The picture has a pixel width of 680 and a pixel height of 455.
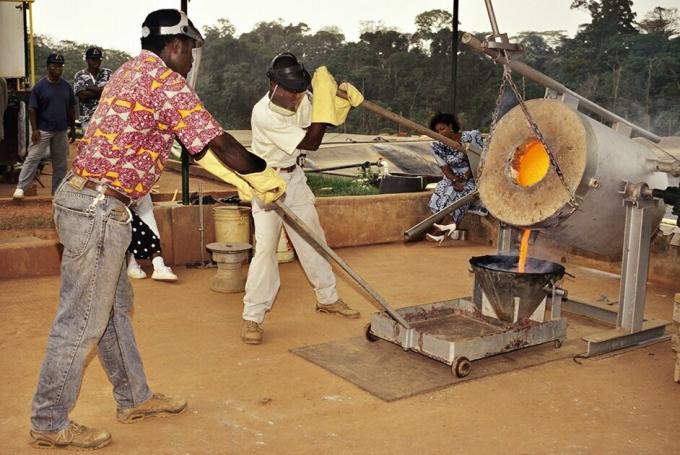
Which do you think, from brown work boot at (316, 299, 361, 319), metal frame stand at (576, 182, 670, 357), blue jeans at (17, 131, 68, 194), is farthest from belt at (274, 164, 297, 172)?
blue jeans at (17, 131, 68, 194)

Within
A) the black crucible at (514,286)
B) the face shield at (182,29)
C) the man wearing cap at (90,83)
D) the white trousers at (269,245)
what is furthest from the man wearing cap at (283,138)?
the man wearing cap at (90,83)

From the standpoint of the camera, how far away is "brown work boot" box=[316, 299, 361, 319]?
6177 millimetres

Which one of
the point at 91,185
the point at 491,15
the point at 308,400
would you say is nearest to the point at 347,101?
the point at 491,15

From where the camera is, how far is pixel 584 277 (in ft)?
25.9

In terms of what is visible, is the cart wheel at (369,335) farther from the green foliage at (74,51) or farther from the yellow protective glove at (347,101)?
the green foliage at (74,51)

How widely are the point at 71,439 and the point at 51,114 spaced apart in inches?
277

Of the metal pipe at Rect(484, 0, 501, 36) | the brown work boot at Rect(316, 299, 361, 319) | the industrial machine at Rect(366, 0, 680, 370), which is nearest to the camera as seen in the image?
the metal pipe at Rect(484, 0, 501, 36)

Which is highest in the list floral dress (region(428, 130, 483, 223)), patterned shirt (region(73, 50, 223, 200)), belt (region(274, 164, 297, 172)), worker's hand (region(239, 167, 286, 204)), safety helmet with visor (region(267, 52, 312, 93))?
safety helmet with visor (region(267, 52, 312, 93))

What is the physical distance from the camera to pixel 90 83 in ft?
31.0

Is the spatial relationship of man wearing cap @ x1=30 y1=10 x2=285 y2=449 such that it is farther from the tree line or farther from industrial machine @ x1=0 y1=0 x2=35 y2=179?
industrial machine @ x1=0 y1=0 x2=35 y2=179

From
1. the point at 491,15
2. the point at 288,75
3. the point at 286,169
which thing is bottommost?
the point at 286,169

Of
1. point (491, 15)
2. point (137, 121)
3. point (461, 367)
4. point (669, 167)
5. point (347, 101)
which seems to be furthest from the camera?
point (347, 101)

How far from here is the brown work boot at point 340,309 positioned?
618 centimetres

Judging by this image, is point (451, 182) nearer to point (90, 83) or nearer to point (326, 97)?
point (326, 97)
